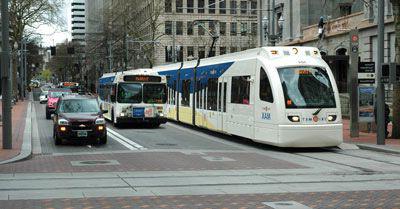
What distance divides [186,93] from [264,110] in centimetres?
1129

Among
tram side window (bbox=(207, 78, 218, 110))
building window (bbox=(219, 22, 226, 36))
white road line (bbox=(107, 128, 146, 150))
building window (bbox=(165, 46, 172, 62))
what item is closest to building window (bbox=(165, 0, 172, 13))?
building window (bbox=(165, 46, 172, 62))

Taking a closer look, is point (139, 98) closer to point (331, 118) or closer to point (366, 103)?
point (366, 103)

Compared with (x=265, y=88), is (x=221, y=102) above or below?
below

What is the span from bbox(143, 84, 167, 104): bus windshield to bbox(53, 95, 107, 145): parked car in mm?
6982

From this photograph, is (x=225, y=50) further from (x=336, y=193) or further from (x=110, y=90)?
(x=336, y=193)

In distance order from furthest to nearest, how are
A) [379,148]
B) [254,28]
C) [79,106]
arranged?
[254,28] → [79,106] → [379,148]

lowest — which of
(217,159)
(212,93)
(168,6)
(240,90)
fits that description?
(217,159)

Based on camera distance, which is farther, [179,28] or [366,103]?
[179,28]

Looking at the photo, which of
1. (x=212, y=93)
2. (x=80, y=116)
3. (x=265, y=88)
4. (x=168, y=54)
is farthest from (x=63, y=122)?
(x=168, y=54)

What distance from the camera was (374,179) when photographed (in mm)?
12852

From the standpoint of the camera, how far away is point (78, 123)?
65.8ft

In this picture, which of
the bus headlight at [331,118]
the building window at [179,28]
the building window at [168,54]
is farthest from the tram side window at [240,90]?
the building window at [179,28]

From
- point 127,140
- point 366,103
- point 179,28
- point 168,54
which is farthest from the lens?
point 179,28

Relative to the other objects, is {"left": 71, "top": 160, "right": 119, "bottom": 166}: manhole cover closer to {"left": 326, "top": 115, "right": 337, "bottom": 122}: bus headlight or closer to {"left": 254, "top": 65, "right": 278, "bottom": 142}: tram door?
{"left": 254, "top": 65, "right": 278, "bottom": 142}: tram door
